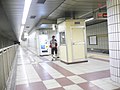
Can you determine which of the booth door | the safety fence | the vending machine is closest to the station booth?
the booth door

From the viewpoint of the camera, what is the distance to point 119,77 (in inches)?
140

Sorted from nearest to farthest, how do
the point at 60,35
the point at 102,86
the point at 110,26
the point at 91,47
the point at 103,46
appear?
the point at 102,86 < the point at 110,26 < the point at 60,35 < the point at 103,46 < the point at 91,47

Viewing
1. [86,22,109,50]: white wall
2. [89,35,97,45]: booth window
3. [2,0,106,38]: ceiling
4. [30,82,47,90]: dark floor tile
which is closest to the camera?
[30,82,47,90]: dark floor tile

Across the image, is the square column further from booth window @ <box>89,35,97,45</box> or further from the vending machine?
booth window @ <box>89,35,97,45</box>

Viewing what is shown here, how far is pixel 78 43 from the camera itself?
720cm

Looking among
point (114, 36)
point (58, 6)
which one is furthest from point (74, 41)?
point (114, 36)

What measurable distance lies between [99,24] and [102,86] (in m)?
9.51

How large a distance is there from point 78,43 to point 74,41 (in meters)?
0.25

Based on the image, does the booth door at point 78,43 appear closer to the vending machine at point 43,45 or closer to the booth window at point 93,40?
the vending machine at point 43,45

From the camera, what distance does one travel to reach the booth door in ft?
23.4

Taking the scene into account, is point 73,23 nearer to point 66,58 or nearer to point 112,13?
point 66,58

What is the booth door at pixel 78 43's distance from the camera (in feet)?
23.4

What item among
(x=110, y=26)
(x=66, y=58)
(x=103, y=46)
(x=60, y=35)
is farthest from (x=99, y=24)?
(x=110, y=26)

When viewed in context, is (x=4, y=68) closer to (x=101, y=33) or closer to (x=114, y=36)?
(x=114, y=36)
